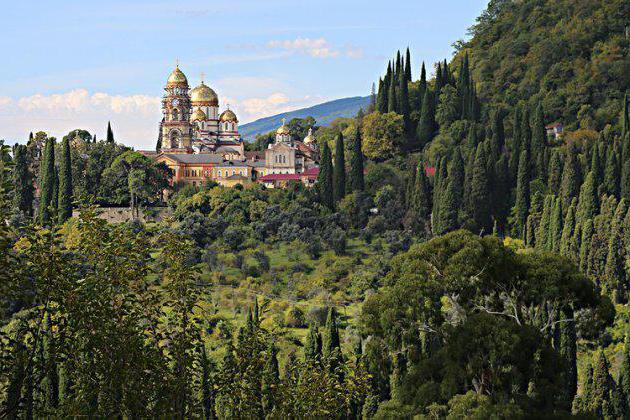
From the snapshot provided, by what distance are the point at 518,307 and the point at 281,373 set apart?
16.8 m

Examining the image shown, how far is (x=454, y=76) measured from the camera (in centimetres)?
10869

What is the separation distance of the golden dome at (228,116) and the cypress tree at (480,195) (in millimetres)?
36266

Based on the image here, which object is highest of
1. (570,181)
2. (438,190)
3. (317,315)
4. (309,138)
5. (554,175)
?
(309,138)

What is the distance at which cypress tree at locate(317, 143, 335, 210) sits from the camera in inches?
3290

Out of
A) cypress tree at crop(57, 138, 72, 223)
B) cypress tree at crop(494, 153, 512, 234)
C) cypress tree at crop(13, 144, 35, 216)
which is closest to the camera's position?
cypress tree at crop(494, 153, 512, 234)

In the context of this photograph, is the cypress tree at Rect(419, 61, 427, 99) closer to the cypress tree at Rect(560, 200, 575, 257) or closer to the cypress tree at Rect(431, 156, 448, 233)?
the cypress tree at Rect(431, 156, 448, 233)

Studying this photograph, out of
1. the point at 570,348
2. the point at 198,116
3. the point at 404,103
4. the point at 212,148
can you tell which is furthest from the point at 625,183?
the point at 198,116

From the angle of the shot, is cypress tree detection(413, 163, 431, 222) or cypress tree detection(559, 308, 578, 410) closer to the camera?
cypress tree detection(559, 308, 578, 410)

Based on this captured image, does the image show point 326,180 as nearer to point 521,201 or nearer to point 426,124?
point 426,124

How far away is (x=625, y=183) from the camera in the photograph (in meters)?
72.9

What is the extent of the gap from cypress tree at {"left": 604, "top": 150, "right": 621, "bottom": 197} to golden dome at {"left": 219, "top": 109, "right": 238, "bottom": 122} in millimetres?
42970

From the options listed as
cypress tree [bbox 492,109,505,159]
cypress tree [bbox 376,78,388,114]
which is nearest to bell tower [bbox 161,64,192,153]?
cypress tree [bbox 376,78,388,114]

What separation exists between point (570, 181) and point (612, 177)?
2.84 meters

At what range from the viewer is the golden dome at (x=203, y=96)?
359 ft
